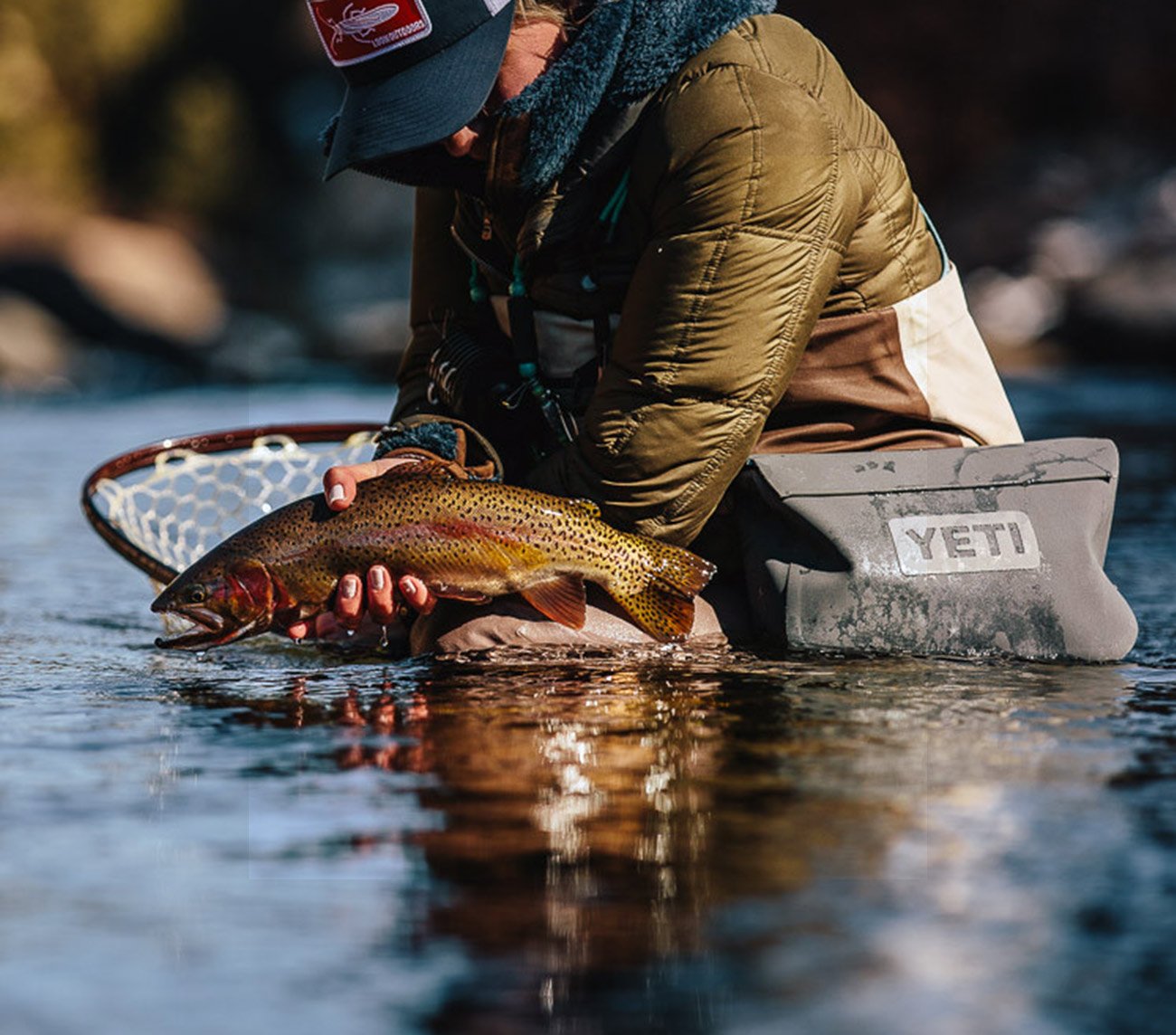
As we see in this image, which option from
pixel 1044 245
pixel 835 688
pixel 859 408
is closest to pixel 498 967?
pixel 835 688

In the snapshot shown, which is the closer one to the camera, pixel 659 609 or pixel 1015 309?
pixel 659 609

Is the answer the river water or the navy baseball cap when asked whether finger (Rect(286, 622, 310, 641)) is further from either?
the navy baseball cap

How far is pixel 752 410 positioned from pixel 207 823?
1.50m

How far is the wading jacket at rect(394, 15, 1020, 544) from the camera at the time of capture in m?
3.47

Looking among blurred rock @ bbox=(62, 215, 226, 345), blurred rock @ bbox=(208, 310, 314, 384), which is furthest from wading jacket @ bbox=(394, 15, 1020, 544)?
blurred rock @ bbox=(62, 215, 226, 345)

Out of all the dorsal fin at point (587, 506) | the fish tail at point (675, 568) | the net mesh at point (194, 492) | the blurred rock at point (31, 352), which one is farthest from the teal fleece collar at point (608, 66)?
A: the blurred rock at point (31, 352)

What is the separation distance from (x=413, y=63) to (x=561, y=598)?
1095 mm

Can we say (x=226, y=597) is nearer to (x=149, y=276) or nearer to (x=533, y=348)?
(x=533, y=348)

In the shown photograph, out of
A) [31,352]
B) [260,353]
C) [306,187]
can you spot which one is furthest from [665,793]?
[306,187]

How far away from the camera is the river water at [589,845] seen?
6.17 ft

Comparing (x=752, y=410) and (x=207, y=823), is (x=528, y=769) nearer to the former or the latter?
(x=207, y=823)

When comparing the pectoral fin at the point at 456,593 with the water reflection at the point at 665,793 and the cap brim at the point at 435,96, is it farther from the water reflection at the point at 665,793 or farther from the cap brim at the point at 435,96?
the cap brim at the point at 435,96

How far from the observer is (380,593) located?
3.61 m

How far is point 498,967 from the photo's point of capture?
6.41ft
